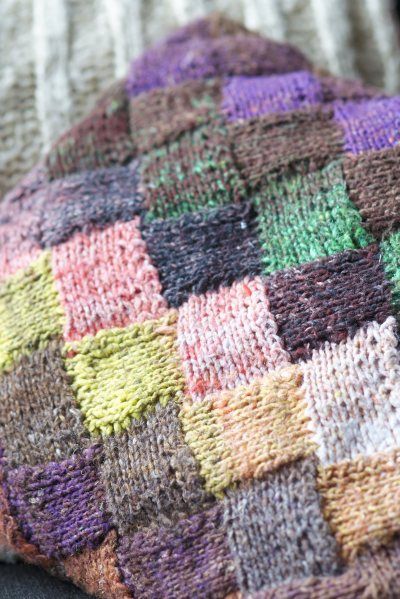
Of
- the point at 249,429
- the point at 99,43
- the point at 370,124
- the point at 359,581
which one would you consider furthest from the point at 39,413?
the point at 99,43

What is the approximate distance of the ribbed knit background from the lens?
0.86 metres

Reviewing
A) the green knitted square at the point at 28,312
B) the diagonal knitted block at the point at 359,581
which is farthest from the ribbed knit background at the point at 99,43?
the diagonal knitted block at the point at 359,581

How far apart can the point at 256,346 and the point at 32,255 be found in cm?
24

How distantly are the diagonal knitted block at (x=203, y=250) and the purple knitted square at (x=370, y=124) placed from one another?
0.38 feet

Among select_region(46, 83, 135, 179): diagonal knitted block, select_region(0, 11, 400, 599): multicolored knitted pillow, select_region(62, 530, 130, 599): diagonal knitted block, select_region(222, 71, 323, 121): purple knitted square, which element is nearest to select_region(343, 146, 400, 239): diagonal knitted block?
select_region(0, 11, 400, 599): multicolored knitted pillow

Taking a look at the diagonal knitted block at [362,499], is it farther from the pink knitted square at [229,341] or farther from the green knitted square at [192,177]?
the green knitted square at [192,177]

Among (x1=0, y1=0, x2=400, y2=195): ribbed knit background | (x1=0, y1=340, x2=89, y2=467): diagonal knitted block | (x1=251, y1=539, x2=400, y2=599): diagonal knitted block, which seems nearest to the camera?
(x1=251, y1=539, x2=400, y2=599): diagonal knitted block

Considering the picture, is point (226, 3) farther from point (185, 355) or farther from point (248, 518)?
point (248, 518)

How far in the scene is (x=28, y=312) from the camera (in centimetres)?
58

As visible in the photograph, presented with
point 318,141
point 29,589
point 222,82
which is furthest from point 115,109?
point 29,589

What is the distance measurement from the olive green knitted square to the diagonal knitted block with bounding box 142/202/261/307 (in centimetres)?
3

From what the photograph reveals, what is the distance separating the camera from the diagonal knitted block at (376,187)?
533mm

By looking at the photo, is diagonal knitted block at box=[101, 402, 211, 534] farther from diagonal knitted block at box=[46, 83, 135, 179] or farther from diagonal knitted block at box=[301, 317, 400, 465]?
diagonal knitted block at box=[46, 83, 135, 179]

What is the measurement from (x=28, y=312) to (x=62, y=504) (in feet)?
0.55
